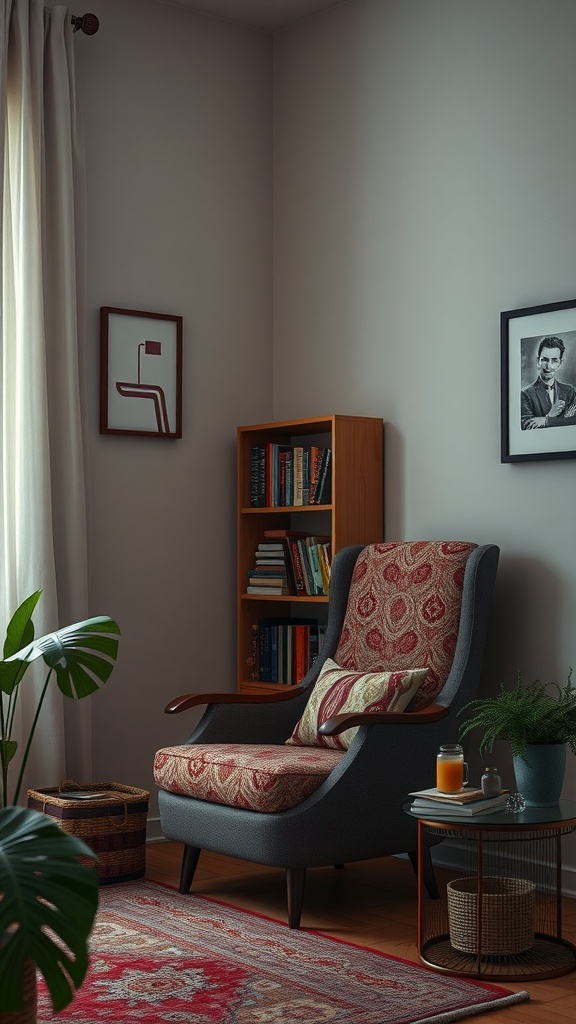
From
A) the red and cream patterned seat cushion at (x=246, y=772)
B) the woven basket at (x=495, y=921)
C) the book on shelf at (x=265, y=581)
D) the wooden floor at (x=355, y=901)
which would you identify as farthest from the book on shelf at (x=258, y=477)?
the woven basket at (x=495, y=921)

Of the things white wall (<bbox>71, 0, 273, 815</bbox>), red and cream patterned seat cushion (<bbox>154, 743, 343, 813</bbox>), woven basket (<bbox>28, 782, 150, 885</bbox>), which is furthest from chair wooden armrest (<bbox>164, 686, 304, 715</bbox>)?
white wall (<bbox>71, 0, 273, 815</bbox>)

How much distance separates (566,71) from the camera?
382 cm

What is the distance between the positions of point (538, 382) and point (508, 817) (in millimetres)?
1502

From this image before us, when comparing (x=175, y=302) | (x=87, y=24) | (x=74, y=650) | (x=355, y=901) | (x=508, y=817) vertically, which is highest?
(x=87, y=24)

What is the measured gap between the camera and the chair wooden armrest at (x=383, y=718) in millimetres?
3264

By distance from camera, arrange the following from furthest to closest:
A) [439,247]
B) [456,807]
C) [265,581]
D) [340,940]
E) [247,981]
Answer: [265,581] → [439,247] → [340,940] → [456,807] → [247,981]

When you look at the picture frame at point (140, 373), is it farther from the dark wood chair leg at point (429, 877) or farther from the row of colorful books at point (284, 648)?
the dark wood chair leg at point (429, 877)

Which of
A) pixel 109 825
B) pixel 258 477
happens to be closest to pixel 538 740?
pixel 109 825

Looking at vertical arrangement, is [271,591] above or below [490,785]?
above

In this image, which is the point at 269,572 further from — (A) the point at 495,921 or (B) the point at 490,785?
(A) the point at 495,921

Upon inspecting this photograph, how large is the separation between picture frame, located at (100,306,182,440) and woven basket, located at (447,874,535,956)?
2267 millimetres

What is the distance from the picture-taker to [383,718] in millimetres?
3363

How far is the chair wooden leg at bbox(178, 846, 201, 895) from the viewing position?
371 centimetres

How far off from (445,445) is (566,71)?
129cm
